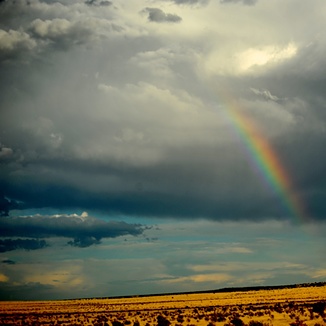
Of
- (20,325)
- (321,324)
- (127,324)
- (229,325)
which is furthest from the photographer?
(20,325)

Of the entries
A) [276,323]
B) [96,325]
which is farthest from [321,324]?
[96,325]

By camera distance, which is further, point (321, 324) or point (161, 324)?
point (161, 324)

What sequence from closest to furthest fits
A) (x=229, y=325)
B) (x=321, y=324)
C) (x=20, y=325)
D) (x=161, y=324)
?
(x=321, y=324)
(x=229, y=325)
(x=161, y=324)
(x=20, y=325)

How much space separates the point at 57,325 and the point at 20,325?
4.42 m

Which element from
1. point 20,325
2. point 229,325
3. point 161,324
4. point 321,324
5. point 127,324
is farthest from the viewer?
point 20,325

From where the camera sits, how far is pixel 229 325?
3934 cm

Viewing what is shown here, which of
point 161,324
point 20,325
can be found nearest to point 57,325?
point 20,325

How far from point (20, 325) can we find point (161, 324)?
2047 cm

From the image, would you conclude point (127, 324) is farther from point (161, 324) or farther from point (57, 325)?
point (57, 325)

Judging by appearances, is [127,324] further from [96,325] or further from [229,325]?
[229,325]

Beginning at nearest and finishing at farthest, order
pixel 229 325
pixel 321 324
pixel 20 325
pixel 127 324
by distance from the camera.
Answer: pixel 321 324 < pixel 229 325 < pixel 127 324 < pixel 20 325

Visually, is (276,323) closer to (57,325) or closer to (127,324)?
(127,324)

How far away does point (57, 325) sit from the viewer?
173 ft

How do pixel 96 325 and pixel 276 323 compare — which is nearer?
pixel 276 323
